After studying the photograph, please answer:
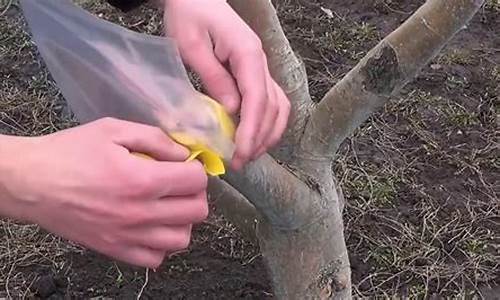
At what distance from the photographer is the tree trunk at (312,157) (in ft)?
4.71

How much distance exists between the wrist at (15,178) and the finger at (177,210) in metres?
0.12

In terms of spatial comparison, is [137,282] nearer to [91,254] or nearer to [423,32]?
[91,254]

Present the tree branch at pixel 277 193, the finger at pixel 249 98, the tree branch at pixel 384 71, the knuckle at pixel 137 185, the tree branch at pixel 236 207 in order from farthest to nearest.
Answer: the tree branch at pixel 236 207 → the tree branch at pixel 384 71 → the tree branch at pixel 277 193 → the finger at pixel 249 98 → the knuckle at pixel 137 185

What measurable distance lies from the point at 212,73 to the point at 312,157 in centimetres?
54

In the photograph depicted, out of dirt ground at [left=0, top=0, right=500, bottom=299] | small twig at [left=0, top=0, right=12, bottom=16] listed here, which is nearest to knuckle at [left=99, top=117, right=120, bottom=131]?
dirt ground at [left=0, top=0, right=500, bottom=299]

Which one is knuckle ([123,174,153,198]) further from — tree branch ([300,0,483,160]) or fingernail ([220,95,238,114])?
tree branch ([300,0,483,160])

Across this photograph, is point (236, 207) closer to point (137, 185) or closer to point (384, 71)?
point (384, 71)

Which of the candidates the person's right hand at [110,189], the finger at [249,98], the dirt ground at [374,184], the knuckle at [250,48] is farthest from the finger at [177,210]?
the dirt ground at [374,184]

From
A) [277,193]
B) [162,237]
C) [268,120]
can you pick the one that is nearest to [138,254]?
[162,237]

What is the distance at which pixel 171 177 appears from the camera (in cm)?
83

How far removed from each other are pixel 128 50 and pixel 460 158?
1505 millimetres

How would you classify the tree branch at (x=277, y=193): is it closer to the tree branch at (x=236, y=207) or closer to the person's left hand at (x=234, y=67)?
the tree branch at (x=236, y=207)

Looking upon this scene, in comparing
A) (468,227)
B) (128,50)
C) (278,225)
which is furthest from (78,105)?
(468,227)

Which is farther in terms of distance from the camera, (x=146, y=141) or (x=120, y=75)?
(x=120, y=75)
